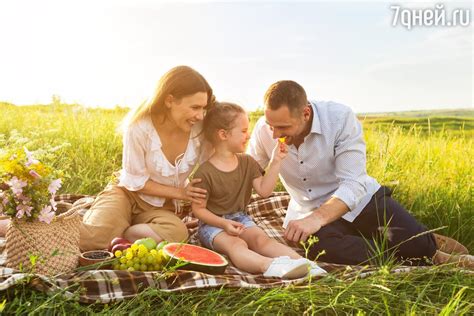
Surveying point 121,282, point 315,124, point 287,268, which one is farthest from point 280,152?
point 121,282

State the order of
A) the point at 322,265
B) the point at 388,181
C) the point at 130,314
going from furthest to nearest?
the point at 388,181
the point at 322,265
the point at 130,314

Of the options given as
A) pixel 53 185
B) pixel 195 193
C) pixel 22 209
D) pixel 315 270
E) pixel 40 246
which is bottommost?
pixel 315 270

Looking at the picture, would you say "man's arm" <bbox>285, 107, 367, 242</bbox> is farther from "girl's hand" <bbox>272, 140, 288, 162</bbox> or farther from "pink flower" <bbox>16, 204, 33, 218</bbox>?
"pink flower" <bbox>16, 204, 33, 218</bbox>

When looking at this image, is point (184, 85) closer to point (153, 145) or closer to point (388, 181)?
point (153, 145)

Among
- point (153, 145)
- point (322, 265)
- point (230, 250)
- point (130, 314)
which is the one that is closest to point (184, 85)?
point (153, 145)

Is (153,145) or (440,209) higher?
(153,145)

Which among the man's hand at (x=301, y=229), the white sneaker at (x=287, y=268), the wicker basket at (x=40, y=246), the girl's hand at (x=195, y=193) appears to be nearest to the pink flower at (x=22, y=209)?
the wicker basket at (x=40, y=246)

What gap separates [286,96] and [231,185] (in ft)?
2.77

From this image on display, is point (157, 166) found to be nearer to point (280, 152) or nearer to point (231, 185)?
point (231, 185)

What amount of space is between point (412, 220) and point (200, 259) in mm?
1858

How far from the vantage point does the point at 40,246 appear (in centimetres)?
376

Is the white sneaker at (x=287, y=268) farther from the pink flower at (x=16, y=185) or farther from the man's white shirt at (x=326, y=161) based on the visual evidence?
the pink flower at (x=16, y=185)

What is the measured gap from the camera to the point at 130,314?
3.13 m

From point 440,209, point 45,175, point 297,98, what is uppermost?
point 297,98
